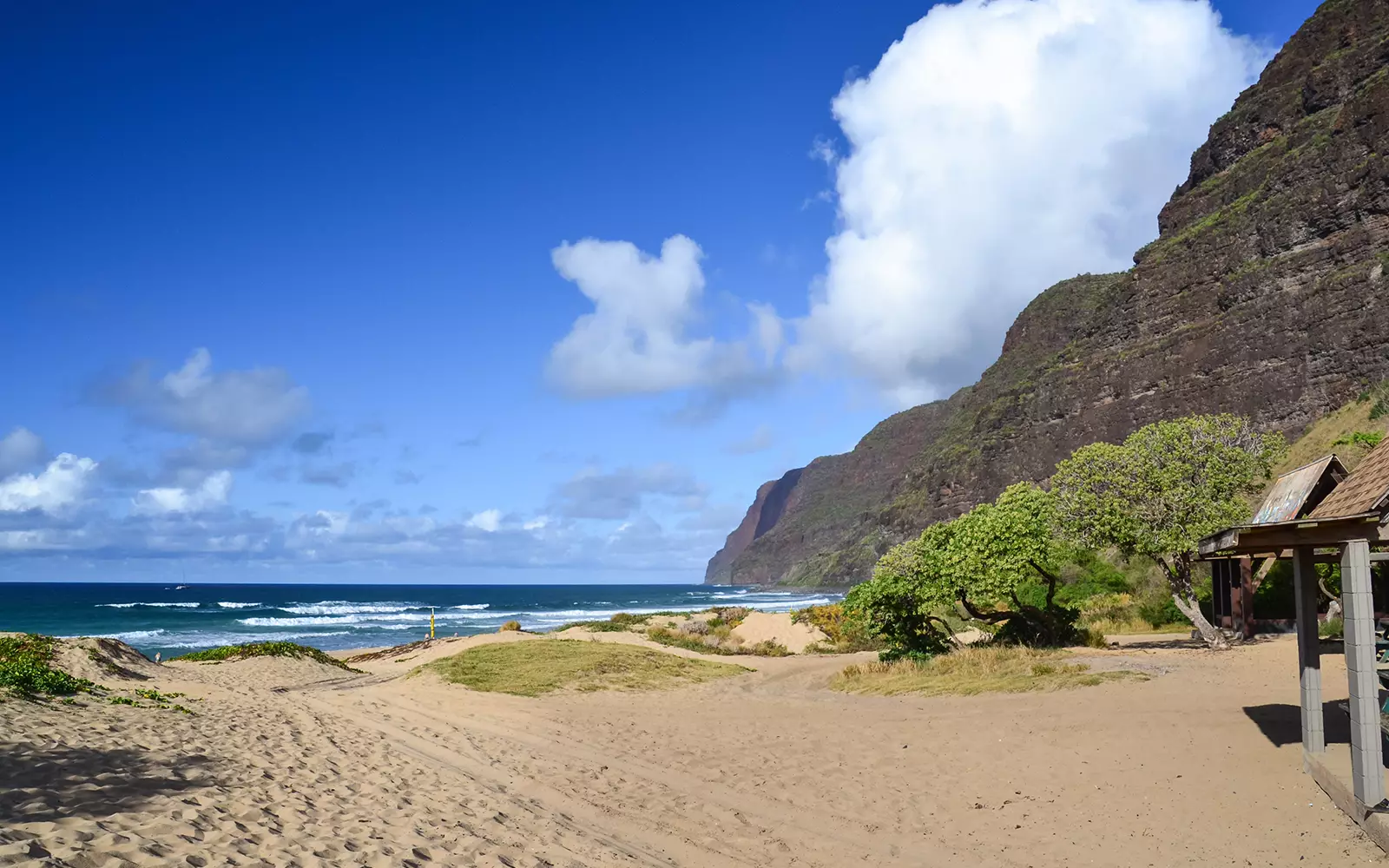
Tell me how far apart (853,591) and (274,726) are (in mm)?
15990

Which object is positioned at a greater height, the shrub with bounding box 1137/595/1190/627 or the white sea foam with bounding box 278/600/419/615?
the shrub with bounding box 1137/595/1190/627

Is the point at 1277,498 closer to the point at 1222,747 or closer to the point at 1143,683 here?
the point at 1222,747

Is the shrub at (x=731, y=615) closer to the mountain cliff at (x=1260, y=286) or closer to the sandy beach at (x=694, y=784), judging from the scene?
the sandy beach at (x=694, y=784)

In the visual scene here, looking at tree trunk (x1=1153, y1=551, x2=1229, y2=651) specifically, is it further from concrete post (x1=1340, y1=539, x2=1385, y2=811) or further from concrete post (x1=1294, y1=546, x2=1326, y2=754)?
concrete post (x1=1340, y1=539, x2=1385, y2=811)

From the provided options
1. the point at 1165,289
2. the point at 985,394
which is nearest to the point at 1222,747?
the point at 1165,289

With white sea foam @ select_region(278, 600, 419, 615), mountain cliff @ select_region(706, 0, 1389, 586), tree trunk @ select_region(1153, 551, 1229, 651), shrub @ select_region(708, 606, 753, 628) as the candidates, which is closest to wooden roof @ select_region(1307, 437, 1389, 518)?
tree trunk @ select_region(1153, 551, 1229, 651)

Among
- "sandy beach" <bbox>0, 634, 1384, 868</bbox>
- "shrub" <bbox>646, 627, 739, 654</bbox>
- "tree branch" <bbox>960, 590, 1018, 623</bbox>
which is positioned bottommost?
"shrub" <bbox>646, 627, 739, 654</bbox>

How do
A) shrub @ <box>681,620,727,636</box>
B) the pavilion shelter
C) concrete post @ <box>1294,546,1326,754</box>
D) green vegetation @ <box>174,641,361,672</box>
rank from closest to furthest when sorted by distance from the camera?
the pavilion shelter < concrete post @ <box>1294,546,1326,754</box> < green vegetation @ <box>174,641,361,672</box> < shrub @ <box>681,620,727,636</box>

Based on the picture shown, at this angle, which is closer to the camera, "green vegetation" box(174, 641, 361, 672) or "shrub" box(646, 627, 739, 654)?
"green vegetation" box(174, 641, 361, 672)

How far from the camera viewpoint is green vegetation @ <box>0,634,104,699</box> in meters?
12.5

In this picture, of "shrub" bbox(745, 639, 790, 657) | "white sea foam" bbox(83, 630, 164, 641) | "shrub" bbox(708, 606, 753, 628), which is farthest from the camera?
"white sea foam" bbox(83, 630, 164, 641)

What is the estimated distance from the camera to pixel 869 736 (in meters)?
14.2

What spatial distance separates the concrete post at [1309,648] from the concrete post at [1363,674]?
163 centimetres

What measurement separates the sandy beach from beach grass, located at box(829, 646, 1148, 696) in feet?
2.34
